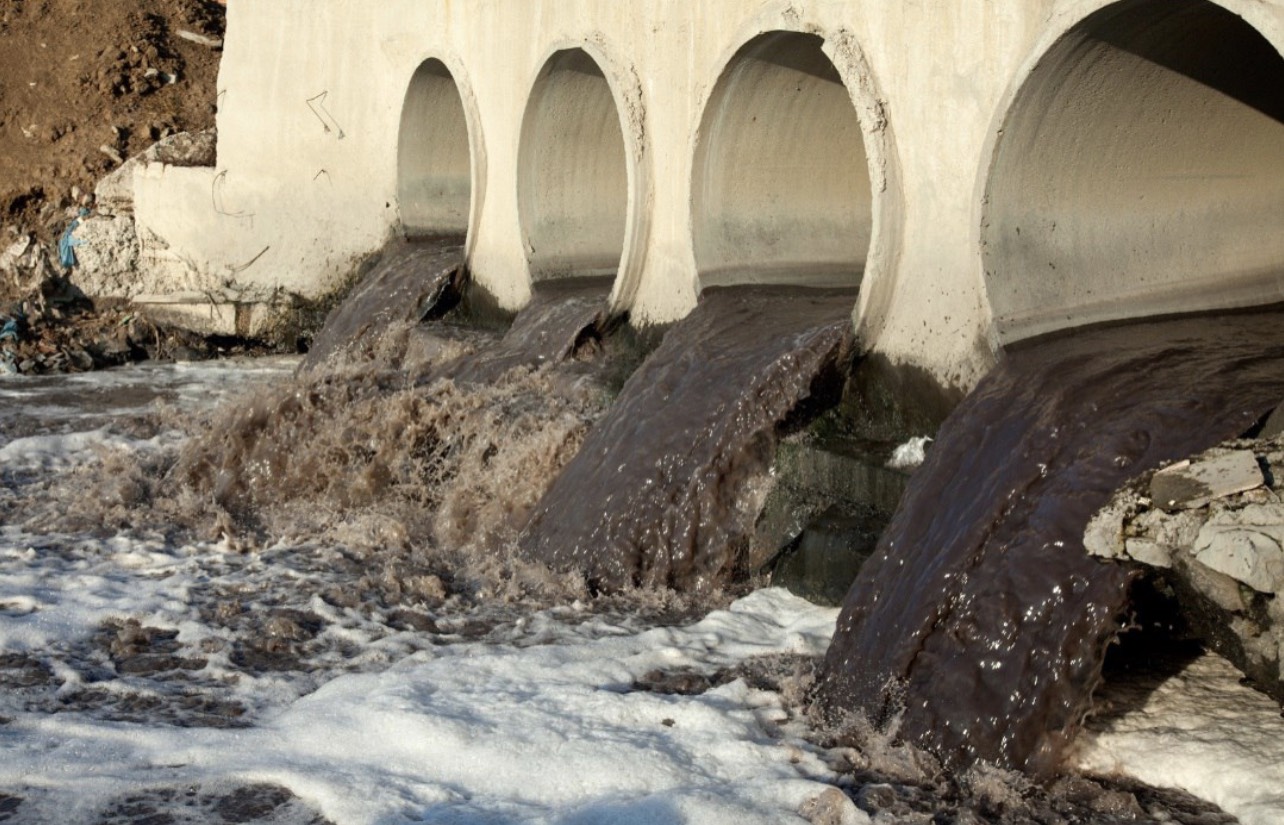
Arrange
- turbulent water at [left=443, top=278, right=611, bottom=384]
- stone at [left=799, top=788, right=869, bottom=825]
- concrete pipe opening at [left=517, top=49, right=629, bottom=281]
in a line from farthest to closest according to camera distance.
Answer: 1. concrete pipe opening at [left=517, top=49, right=629, bottom=281]
2. turbulent water at [left=443, top=278, right=611, bottom=384]
3. stone at [left=799, top=788, right=869, bottom=825]

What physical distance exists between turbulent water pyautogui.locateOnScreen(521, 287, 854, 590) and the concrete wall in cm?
43

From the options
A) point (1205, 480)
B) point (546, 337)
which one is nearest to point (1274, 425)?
point (1205, 480)

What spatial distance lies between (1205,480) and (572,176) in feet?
21.3

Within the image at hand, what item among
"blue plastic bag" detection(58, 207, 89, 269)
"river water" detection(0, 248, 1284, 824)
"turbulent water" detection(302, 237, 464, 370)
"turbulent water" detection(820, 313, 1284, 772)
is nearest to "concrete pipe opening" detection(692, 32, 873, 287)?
"river water" detection(0, 248, 1284, 824)

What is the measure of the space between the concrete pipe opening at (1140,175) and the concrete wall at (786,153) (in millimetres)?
13

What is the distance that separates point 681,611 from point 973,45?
Result: 2.48 metres

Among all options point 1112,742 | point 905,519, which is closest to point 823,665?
point 905,519

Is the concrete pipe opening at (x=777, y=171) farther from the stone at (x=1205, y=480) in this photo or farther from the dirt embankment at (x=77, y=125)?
the dirt embankment at (x=77, y=125)

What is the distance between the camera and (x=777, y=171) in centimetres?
810

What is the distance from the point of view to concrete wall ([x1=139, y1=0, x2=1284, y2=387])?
5.89m

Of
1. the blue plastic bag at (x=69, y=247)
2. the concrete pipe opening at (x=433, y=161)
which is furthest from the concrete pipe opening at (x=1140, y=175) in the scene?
the blue plastic bag at (x=69, y=247)

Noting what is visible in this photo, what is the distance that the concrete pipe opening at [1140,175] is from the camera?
5.61 m

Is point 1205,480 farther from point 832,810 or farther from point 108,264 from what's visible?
point 108,264

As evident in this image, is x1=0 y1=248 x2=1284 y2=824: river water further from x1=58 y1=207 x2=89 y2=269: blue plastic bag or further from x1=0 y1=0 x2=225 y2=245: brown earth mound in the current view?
x1=0 y1=0 x2=225 y2=245: brown earth mound
